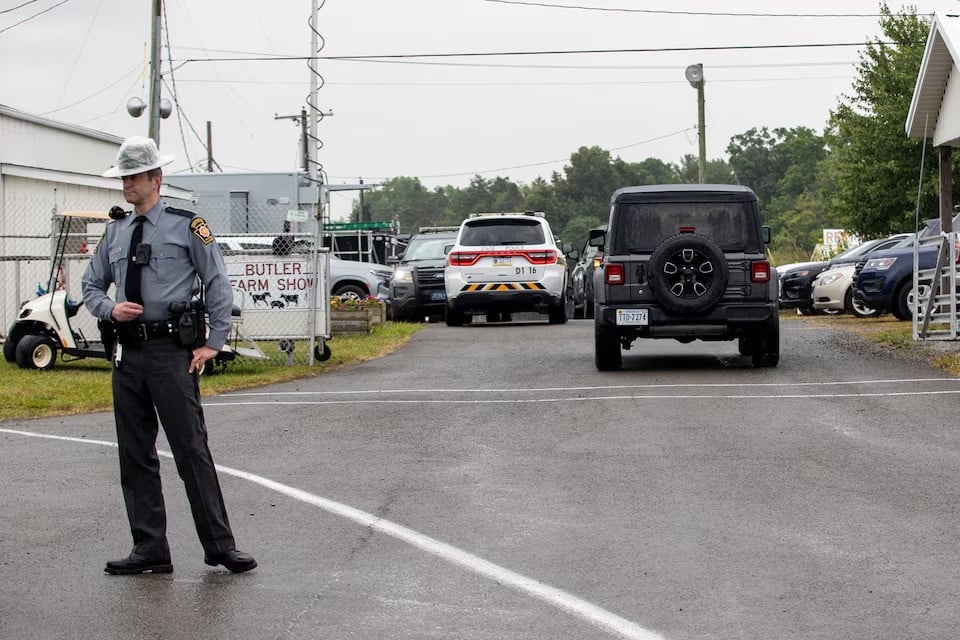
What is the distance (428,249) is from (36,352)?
12045 mm

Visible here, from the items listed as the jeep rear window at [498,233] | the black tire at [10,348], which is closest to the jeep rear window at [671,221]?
the black tire at [10,348]

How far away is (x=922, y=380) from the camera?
560 inches

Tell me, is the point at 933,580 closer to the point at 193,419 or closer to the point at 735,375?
the point at 193,419

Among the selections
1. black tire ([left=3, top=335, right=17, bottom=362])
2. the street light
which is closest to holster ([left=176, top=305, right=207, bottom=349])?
black tire ([left=3, top=335, right=17, bottom=362])

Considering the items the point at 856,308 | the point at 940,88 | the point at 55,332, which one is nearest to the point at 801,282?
the point at 856,308

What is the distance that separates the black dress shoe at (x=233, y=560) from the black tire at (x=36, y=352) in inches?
441

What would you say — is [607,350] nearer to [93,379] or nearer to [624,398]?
[624,398]

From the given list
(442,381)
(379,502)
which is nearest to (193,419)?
(379,502)

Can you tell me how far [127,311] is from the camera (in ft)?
21.0

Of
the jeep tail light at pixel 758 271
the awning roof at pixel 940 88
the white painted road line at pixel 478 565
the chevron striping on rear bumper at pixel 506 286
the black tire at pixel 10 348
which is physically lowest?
the white painted road line at pixel 478 565

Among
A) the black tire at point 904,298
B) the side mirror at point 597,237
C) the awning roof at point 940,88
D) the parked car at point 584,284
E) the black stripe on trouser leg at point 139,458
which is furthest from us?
the parked car at point 584,284

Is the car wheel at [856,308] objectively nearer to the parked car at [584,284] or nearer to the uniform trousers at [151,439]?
the parked car at [584,284]

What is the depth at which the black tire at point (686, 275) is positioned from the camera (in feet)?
49.6

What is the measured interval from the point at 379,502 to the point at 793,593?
9.37 ft
